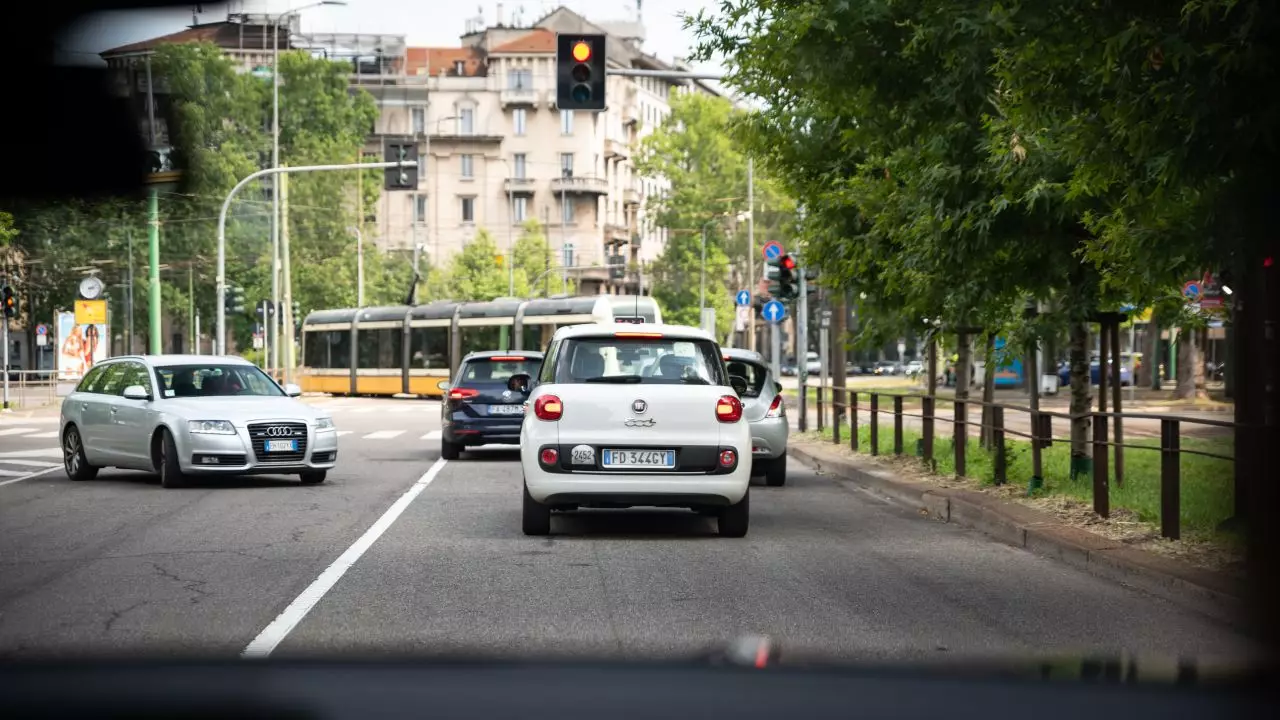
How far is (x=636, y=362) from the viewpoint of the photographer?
13.8m

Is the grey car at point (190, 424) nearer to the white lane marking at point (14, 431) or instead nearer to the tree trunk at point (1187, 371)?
the white lane marking at point (14, 431)

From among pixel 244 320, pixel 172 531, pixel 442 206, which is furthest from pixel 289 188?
pixel 172 531

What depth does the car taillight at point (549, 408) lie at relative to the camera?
13.4 metres

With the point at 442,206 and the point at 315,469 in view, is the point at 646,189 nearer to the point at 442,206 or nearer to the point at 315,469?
the point at 442,206

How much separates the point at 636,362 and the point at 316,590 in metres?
4.20

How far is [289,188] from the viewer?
287 ft

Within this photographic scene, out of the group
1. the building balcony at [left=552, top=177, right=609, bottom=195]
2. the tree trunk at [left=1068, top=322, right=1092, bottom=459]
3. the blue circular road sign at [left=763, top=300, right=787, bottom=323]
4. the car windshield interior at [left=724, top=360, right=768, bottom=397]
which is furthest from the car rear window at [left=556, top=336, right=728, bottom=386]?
the building balcony at [left=552, top=177, right=609, bottom=195]

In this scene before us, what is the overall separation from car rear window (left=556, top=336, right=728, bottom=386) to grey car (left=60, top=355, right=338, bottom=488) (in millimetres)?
5953

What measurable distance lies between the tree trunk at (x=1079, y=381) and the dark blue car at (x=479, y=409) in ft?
29.3

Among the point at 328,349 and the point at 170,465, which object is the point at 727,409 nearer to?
the point at 170,465

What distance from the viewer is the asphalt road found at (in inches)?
328

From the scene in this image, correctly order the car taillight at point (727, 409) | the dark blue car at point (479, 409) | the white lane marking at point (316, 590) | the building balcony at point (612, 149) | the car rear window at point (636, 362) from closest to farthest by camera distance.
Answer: the white lane marking at point (316, 590)
the car taillight at point (727, 409)
the car rear window at point (636, 362)
the dark blue car at point (479, 409)
the building balcony at point (612, 149)

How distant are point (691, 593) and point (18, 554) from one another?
5.13 m

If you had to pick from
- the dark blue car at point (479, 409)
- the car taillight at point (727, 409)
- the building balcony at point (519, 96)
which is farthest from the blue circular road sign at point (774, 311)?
the building balcony at point (519, 96)
